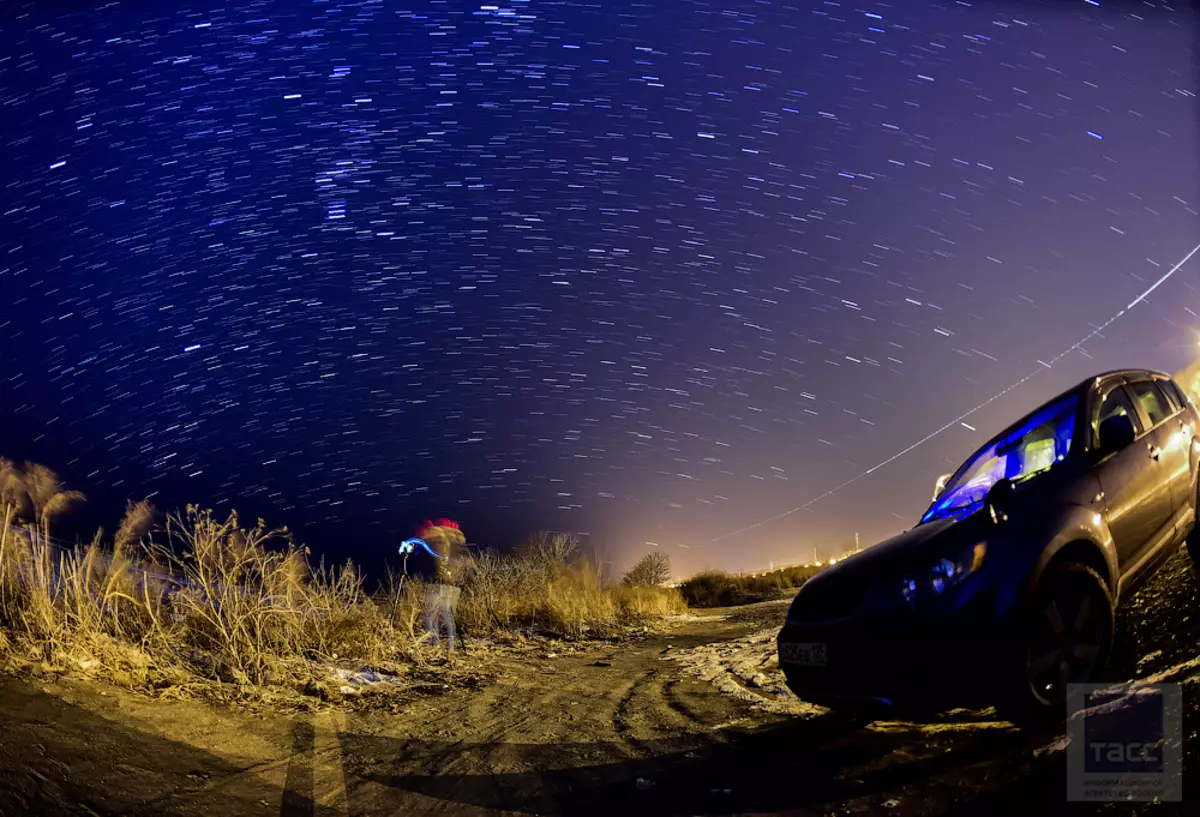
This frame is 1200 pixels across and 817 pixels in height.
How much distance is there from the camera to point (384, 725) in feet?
18.6

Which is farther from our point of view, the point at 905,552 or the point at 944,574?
the point at 905,552

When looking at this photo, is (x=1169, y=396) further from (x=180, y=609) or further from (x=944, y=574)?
(x=180, y=609)

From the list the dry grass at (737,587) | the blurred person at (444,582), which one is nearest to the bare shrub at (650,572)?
the dry grass at (737,587)

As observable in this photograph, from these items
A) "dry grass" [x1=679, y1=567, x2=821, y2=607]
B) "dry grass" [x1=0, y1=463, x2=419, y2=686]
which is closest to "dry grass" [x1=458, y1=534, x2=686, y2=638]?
"dry grass" [x1=0, y1=463, x2=419, y2=686]

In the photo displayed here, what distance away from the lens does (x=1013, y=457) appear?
495 centimetres

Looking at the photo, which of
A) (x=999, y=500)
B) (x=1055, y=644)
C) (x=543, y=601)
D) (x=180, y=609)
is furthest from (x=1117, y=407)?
(x=543, y=601)

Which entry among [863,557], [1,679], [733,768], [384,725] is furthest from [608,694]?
[1,679]

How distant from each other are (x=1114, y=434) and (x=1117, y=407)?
0.74 meters

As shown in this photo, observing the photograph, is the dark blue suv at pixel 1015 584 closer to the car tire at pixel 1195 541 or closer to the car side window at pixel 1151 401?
the car side window at pixel 1151 401

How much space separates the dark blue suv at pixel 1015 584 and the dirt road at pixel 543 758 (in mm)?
413

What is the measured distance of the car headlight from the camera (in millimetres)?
3500

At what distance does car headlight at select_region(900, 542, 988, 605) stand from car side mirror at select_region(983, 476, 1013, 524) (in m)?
0.28

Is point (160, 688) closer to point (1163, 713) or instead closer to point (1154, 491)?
point (1163, 713)

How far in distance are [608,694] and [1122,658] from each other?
182 inches
